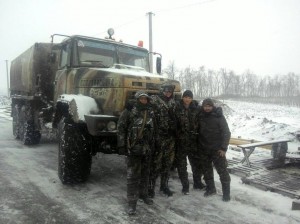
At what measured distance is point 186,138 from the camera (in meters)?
5.40

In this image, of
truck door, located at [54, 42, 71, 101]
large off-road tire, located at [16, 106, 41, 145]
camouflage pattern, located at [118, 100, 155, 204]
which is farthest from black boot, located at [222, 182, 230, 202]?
large off-road tire, located at [16, 106, 41, 145]

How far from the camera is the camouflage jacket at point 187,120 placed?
535cm

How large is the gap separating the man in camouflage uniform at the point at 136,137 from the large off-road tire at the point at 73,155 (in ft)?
4.53

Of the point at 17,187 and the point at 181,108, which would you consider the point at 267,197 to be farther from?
the point at 17,187

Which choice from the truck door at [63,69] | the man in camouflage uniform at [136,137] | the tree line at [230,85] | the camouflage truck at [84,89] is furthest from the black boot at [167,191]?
the tree line at [230,85]

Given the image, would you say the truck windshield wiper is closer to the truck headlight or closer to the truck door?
the truck door

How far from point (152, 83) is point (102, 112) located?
3.34 ft

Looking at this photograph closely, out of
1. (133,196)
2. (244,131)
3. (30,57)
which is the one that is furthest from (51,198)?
(244,131)

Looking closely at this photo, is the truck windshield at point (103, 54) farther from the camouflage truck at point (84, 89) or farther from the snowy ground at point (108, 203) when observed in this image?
the snowy ground at point (108, 203)

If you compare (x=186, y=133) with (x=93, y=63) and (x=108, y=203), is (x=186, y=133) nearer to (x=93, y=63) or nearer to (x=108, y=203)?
(x=108, y=203)

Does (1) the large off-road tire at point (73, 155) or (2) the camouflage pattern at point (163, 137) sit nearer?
(2) the camouflage pattern at point (163, 137)

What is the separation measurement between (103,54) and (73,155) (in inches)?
92.5

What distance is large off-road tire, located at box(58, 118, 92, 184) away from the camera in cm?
564

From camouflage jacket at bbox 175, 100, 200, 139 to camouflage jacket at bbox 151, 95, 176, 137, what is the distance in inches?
4.2
